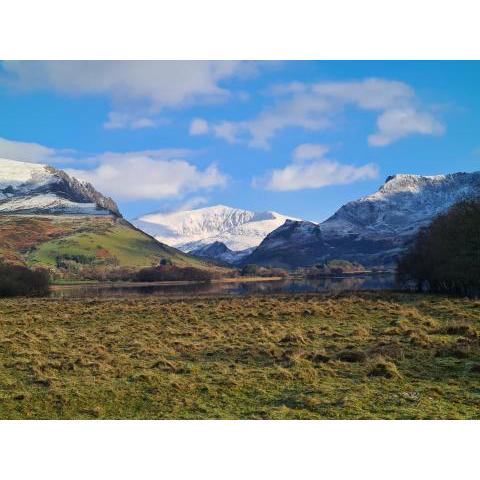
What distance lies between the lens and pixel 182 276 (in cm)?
17938

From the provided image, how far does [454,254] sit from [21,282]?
61235 mm

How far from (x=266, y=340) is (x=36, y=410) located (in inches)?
476

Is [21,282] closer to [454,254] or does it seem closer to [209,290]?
[209,290]

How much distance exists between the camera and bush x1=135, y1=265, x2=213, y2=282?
559ft

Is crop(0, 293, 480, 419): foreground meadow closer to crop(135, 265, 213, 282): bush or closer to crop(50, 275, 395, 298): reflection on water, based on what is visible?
crop(50, 275, 395, 298): reflection on water

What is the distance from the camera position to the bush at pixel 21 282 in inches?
2864

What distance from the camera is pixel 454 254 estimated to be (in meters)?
54.7

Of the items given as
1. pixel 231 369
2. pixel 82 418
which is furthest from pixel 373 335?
pixel 82 418

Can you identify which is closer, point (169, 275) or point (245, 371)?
point (245, 371)

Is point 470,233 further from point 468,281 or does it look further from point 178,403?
Answer: point 178,403

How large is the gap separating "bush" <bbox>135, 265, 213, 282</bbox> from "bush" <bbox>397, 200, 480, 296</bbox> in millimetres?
112355

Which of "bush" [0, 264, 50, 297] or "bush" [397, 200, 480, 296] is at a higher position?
"bush" [397, 200, 480, 296]

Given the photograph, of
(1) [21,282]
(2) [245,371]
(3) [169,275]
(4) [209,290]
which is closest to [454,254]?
(2) [245,371]

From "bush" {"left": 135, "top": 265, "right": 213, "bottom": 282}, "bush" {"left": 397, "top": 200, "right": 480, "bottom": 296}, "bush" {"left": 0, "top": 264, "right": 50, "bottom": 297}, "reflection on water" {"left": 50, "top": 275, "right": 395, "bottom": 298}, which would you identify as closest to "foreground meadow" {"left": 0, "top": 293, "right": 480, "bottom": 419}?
"bush" {"left": 397, "top": 200, "right": 480, "bottom": 296}
